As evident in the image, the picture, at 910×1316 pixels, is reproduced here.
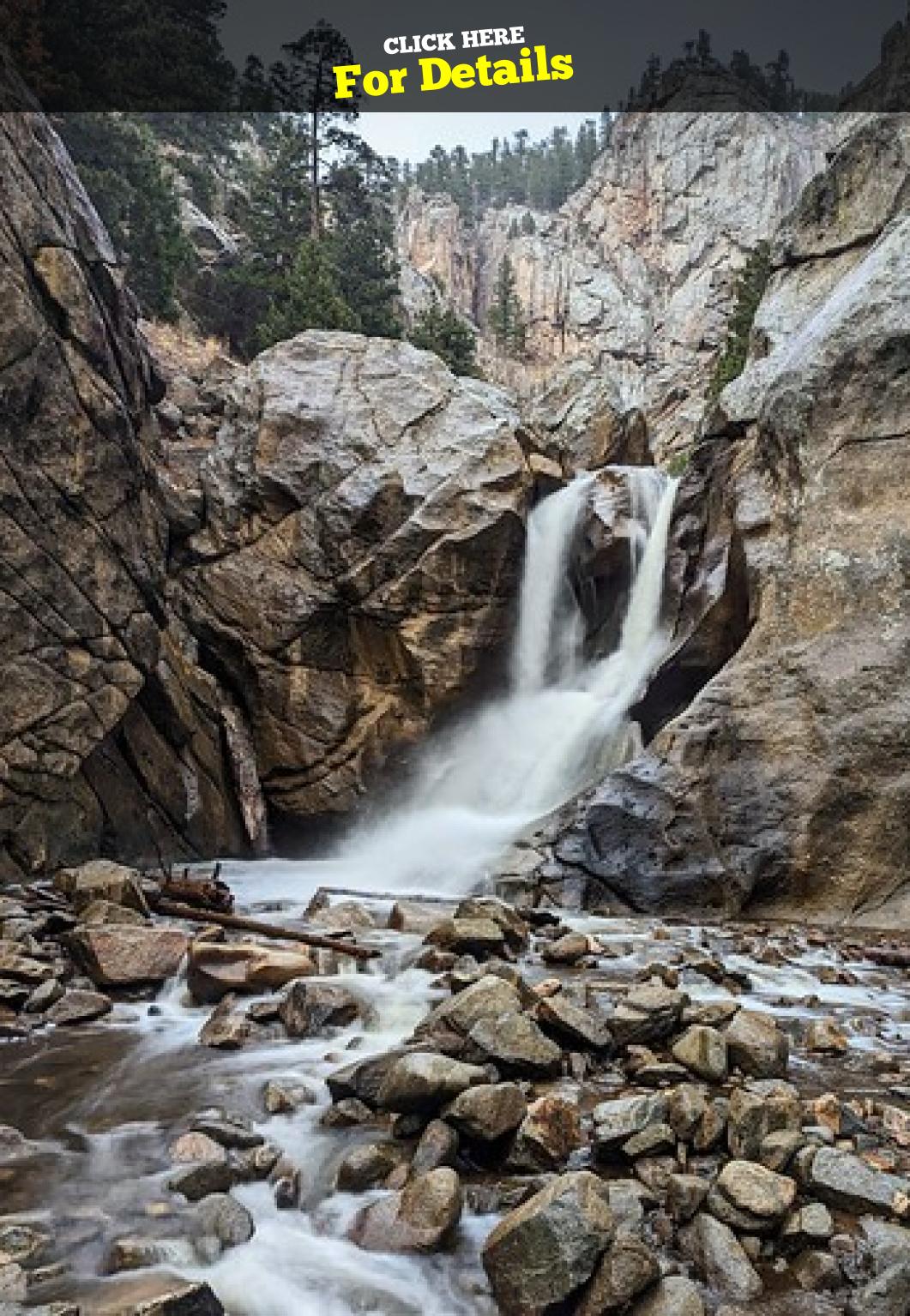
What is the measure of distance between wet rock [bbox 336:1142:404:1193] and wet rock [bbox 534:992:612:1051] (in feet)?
5.17

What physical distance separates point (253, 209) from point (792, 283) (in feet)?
76.1

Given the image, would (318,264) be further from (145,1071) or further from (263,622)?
(145,1071)

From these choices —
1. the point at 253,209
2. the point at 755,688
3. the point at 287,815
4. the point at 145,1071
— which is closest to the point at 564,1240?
the point at 145,1071

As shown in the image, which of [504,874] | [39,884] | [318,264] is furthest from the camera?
[318,264]

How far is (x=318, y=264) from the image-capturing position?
88.9ft

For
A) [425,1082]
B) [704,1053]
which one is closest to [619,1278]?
[425,1082]

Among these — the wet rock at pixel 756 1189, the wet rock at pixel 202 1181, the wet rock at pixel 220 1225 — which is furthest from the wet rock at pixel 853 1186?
the wet rock at pixel 202 1181

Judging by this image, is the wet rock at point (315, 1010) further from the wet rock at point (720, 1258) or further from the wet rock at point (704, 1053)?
the wet rock at point (720, 1258)

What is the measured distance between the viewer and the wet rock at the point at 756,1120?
Result: 4109 millimetres

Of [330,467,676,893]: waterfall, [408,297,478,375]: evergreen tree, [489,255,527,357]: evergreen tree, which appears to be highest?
[489,255,527,357]: evergreen tree

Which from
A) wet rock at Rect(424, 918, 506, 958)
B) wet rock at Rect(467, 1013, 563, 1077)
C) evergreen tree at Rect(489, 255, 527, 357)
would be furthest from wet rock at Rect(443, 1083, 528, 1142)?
evergreen tree at Rect(489, 255, 527, 357)

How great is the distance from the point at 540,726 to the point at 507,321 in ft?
189

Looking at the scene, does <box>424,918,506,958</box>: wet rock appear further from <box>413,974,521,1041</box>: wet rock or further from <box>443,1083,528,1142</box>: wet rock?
<box>443,1083,528,1142</box>: wet rock

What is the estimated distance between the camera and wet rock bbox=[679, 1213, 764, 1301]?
10.9 ft
